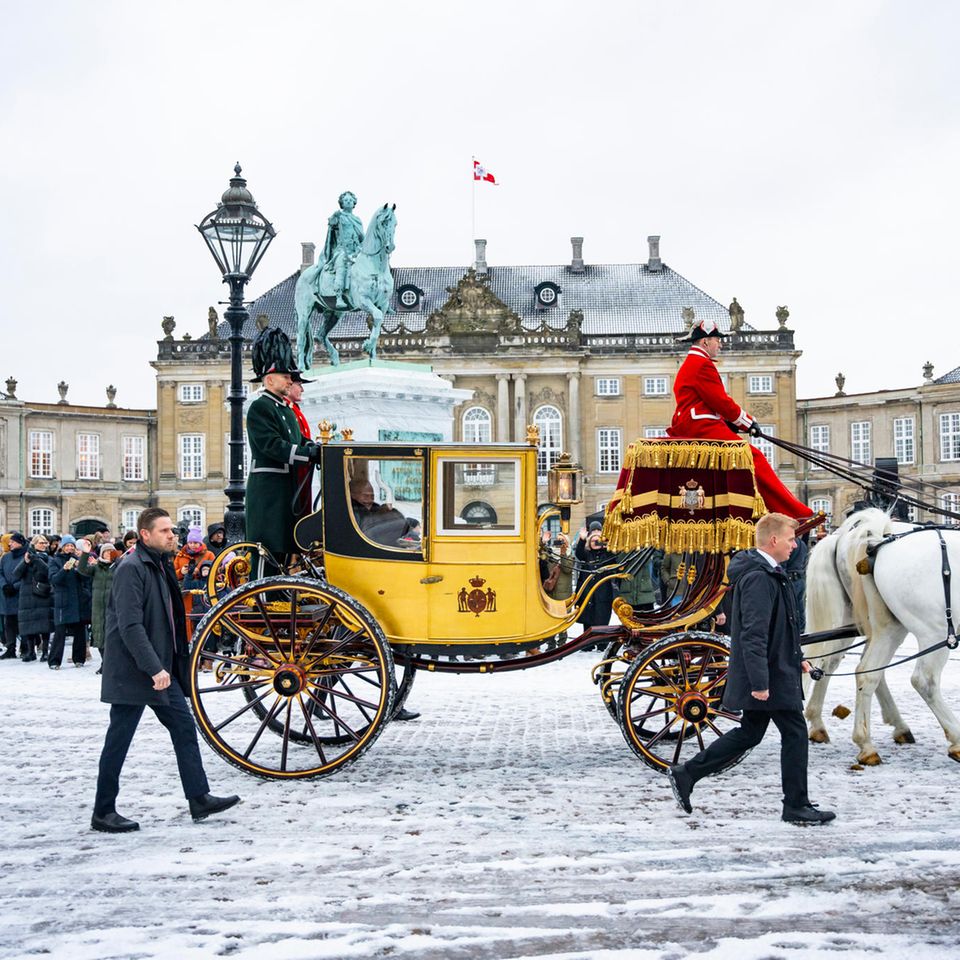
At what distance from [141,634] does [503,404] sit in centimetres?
5440

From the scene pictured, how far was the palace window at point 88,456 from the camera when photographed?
6109 centimetres

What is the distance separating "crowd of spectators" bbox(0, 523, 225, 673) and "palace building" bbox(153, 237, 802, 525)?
4197 cm

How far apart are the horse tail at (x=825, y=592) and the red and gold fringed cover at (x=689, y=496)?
1.37m

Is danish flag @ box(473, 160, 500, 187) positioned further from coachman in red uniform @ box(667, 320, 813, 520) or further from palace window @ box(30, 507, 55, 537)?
coachman in red uniform @ box(667, 320, 813, 520)

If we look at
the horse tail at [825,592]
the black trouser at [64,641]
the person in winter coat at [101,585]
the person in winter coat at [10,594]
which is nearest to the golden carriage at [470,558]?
the horse tail at [825,592]

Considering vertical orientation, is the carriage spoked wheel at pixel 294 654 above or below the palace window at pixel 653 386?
below

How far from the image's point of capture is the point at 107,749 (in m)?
5.83

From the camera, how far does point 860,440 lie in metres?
58.5

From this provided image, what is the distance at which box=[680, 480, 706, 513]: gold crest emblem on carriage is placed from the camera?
7160 mm

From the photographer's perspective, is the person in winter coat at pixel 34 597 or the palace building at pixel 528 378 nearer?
the person in winter coat at pixel 34 597

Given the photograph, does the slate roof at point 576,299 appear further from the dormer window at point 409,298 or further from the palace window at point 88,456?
the palace window at point 88,456

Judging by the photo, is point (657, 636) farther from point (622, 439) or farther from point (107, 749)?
point (622, 439)

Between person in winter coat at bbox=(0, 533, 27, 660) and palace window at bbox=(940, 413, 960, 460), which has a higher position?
palace window at bbox=(940, 413, 960, 460)

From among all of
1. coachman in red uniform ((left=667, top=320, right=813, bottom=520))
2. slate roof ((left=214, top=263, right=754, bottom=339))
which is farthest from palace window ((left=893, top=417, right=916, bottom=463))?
coachman in red uniform ((left=667, top=320, right=813, bottom=520))
